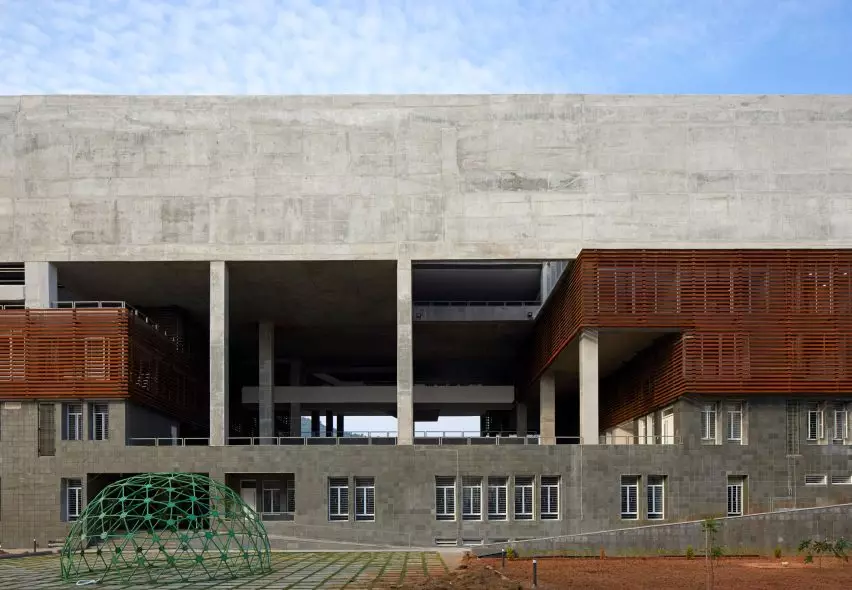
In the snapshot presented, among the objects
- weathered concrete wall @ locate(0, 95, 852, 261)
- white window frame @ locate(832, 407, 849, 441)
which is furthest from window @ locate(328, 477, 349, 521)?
white window frame @ locate(832, 407, 849, 441)

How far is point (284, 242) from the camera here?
4694 cm

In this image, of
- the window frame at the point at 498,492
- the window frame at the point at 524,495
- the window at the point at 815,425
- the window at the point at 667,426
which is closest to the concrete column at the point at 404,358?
the window frame at the point at 498,492

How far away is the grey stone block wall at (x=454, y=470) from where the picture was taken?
43469mm

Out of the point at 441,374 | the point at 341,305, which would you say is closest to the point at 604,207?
the point at 341,305

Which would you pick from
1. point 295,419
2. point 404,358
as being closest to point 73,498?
point 404,358

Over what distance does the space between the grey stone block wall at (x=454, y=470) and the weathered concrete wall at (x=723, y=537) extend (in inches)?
162

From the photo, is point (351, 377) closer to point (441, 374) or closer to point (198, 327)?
point (441, 374)

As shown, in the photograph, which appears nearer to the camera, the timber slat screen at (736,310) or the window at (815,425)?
the timber slat screen at (736,310)

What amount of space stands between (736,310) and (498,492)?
40.4ft

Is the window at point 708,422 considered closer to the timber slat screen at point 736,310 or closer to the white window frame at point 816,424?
the timber slat screen at point 736,310

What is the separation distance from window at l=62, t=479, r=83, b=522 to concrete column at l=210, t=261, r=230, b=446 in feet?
18.9

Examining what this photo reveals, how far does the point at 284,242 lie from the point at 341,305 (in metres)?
10.9

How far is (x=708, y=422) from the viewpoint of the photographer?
145ft

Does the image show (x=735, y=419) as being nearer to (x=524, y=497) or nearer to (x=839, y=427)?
(x=839, y=427)
